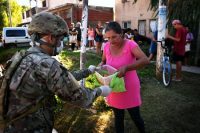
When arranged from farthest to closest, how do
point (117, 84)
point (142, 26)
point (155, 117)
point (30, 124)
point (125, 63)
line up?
point (142, 26)
point (155, 117)
point (125, 63)
point (117, 84)
point (30, 124)

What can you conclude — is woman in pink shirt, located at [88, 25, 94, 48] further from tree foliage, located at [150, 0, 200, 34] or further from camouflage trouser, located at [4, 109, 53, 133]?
camouflage trouser, located at [4, 109, 53, 133]

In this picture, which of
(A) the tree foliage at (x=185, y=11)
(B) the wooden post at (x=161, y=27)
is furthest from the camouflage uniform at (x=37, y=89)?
(A) the tree foliage at (x=185, y=11)

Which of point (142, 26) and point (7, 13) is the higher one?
point (7, 13)

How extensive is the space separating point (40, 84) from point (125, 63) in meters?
1.56

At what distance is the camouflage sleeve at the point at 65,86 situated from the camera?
2221 millimetres

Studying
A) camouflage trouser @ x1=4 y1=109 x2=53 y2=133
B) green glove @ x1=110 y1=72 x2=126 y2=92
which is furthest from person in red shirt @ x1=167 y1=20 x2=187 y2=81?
camouflage trouser @ x1=4 y1=109 x2=53 y2=133

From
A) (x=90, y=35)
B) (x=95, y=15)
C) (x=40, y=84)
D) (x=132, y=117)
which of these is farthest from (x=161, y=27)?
(x=95, y=15)

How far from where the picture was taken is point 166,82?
778 cm

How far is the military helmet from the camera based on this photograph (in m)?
2.32

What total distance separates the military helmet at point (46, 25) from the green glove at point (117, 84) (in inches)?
47.9

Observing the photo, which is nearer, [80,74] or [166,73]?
[80,74]

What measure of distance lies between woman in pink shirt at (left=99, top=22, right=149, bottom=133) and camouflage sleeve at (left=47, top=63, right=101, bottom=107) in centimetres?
108

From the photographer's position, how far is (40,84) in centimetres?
227

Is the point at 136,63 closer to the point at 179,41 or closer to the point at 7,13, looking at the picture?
the point at 179,41
